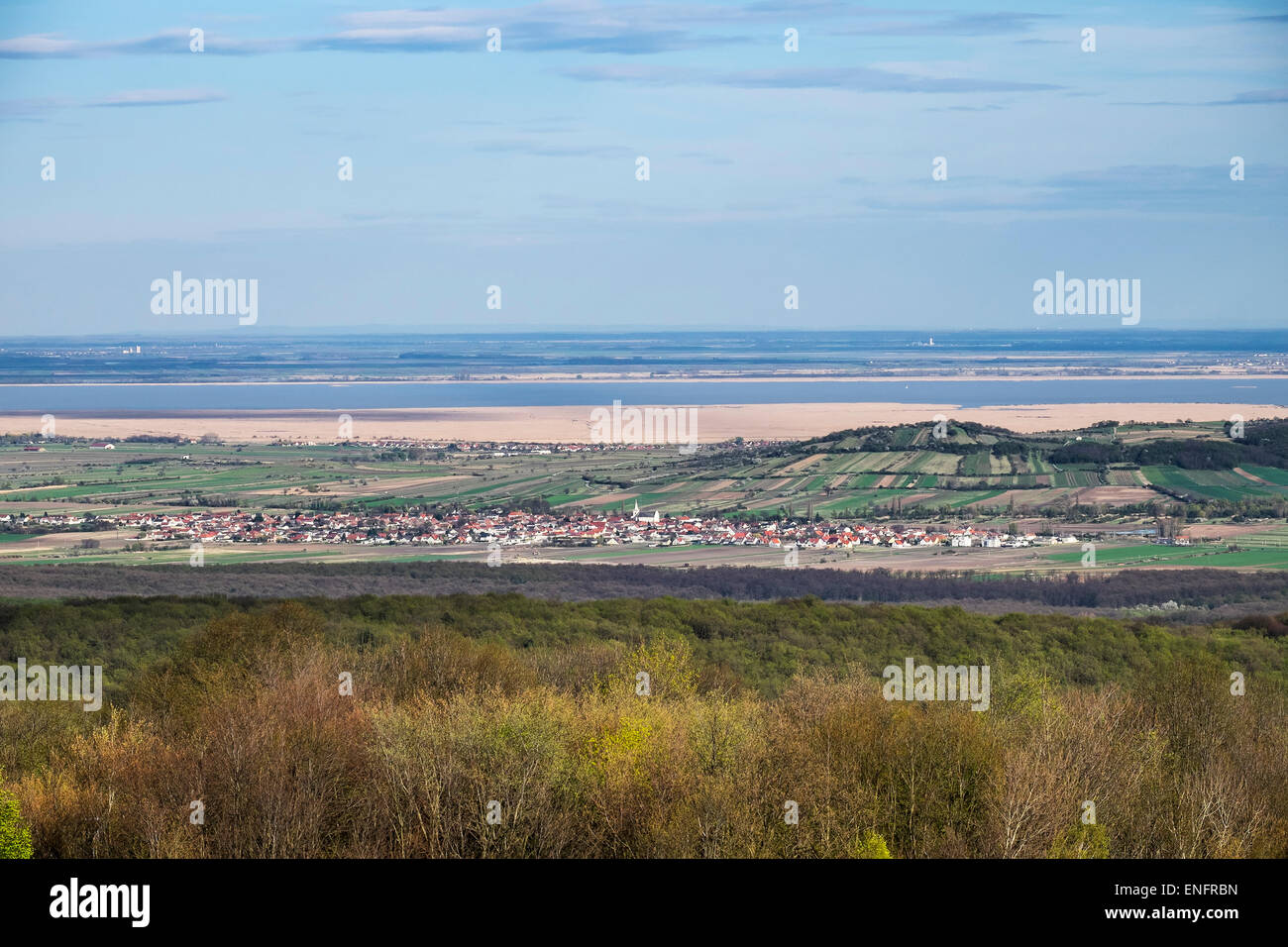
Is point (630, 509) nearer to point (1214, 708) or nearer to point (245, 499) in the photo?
point (245, 499)


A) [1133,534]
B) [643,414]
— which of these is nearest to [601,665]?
[1133,534]

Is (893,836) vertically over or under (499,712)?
under

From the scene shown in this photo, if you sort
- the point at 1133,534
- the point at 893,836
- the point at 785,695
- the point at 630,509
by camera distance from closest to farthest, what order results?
1. the point at 893,836
2. the point at 785,695
3. the point at 1133,534
4. the point at 630,509

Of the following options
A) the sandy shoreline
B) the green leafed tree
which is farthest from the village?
the green leafed tree

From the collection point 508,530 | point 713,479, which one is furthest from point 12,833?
point 713,479

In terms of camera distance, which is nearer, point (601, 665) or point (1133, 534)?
point (601, 665)

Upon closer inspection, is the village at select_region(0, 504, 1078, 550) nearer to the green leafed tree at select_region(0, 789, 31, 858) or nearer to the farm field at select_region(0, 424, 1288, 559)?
the farm field at select_region(0, 424, 1288, 559)

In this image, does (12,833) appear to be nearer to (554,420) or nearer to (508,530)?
(508,530)
